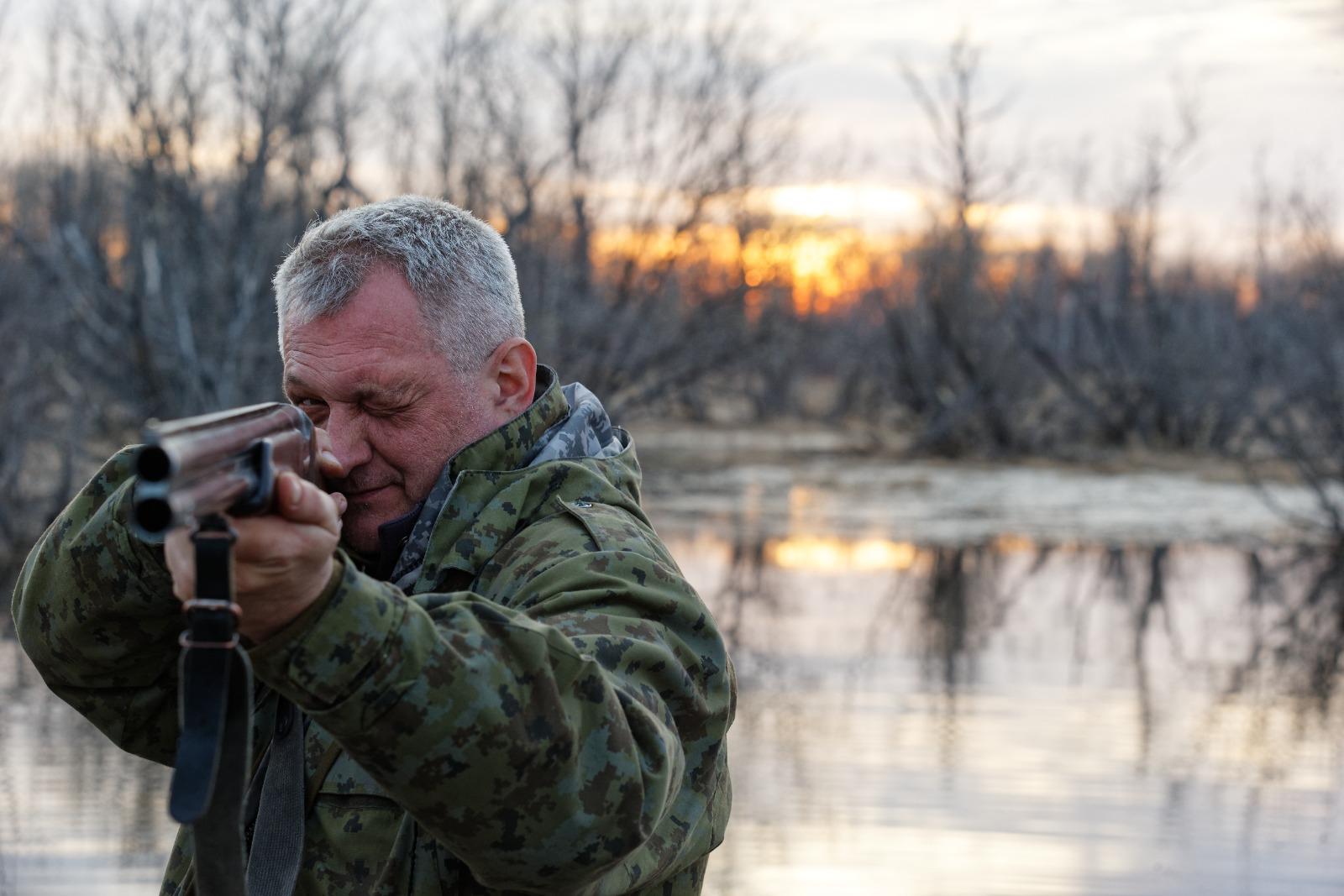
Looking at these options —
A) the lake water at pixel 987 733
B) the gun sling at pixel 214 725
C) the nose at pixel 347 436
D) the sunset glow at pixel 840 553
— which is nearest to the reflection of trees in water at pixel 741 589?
the lake water at pixel 987 733

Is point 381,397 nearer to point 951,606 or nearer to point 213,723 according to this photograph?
point 213,723

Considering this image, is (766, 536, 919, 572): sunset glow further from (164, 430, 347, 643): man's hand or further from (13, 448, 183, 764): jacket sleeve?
(164, 430, 347, 643): man's hand

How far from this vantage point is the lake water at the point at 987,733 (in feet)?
20.6

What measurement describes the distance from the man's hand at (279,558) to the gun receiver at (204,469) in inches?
0.7

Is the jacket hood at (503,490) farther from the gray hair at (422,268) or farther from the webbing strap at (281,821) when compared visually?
the webbing strap at (281,821)

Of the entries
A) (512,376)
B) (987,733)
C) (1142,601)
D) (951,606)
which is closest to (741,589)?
(951,606)

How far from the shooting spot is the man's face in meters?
2.07

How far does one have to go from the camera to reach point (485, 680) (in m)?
1.53

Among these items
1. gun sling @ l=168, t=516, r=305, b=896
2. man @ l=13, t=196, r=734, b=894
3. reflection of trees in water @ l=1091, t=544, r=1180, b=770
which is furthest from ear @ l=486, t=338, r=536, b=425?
reflection of trees in water @ l=1091, t=544, r=1180, b=770

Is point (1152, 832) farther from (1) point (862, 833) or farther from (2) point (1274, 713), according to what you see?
A: (2) point (1274, 713)

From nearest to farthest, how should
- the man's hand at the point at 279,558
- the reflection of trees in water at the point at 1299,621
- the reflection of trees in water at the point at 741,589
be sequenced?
1. the man's hand at the point at 279,558
2. the reflection of trees in water at the point at 1299,621
3. the reflection of trees in water at the point at 741,589

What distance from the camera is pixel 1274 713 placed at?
361 inches

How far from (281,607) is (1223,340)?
124ft

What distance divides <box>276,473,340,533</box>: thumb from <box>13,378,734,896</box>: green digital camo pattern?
0.07 m
